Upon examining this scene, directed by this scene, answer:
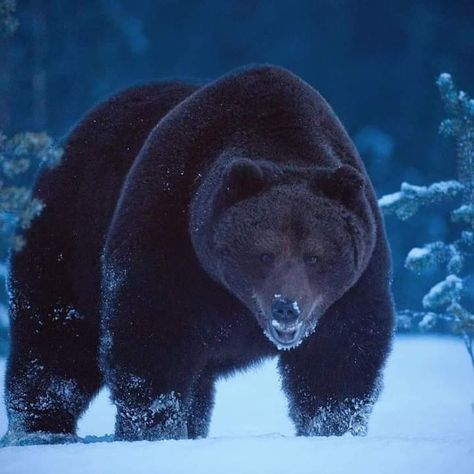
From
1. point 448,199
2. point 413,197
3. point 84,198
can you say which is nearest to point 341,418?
point 84,198

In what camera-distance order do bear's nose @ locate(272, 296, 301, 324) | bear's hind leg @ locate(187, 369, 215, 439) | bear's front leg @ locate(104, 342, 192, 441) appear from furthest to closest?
bear's hind leg @ locate(187, 369, 215, 439) < bear's front leg @ locate(104, 342, 192, 441) < bear's nose @ locate(272, 296, 301, 324)

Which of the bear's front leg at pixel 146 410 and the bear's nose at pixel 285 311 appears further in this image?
the bear's front leg at pixel 146 410

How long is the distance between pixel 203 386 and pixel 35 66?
36.9 feet

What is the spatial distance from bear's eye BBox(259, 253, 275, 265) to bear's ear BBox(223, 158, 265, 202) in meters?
0.30

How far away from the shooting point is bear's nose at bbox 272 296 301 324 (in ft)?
11.6

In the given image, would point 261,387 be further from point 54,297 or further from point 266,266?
point 266,266

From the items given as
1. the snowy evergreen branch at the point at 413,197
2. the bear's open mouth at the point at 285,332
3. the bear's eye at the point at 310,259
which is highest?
the snowy evergreen branch at the point at 413,197

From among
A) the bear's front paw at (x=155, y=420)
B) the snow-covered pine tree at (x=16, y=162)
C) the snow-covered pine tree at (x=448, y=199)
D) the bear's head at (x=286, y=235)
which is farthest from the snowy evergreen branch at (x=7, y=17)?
the snow-covered pine tree at (x=448, y=199)

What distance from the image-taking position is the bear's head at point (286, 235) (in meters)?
3.75

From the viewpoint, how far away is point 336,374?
430 cm

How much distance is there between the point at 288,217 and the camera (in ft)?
12.4

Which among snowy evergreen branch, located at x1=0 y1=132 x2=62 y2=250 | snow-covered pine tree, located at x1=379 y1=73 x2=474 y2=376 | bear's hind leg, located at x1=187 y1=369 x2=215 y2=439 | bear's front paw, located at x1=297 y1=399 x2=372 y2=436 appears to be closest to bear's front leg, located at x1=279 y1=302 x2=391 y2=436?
bear's front paw, located at x1=297 y1=399 x2=372 y2=436

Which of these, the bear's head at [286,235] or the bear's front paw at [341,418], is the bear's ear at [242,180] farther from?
the bear's front paw at [341,418]

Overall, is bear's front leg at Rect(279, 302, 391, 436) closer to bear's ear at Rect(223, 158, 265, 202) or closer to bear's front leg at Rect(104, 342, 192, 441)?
bear's front leg at Rect(104, 342, 192, 441)
